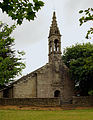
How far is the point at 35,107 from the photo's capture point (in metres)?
26.1

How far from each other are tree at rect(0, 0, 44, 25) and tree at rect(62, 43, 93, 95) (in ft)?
82.7

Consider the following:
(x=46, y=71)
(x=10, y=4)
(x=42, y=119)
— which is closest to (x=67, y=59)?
(x=46, y=71)

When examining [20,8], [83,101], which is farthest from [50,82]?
[20,8]

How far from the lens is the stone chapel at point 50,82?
111ft

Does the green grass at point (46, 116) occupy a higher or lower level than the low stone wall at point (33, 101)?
lower

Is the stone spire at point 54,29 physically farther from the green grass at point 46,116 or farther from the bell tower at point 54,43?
the green grass at point 46,116

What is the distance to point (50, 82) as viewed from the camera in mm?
35031

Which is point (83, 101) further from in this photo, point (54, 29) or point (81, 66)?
point (54, 29)

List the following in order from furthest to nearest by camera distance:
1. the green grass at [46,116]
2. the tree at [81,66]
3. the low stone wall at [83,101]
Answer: the tree at [81,66], the low stone wall at [83,101], the green grass at [46,116]

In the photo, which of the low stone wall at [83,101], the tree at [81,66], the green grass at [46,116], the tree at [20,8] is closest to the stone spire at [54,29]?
the tree at [81,66]

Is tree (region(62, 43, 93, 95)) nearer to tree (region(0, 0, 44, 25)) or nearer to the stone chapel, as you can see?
the stone chapel

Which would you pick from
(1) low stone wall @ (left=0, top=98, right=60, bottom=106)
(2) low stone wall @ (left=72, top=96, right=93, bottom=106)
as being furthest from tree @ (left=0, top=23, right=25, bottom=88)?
(2) low stone wall @ (left=72, top=96, right=93, bottom=106)

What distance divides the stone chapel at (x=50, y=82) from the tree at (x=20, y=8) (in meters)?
28.9

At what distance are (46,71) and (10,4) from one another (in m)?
30.2
